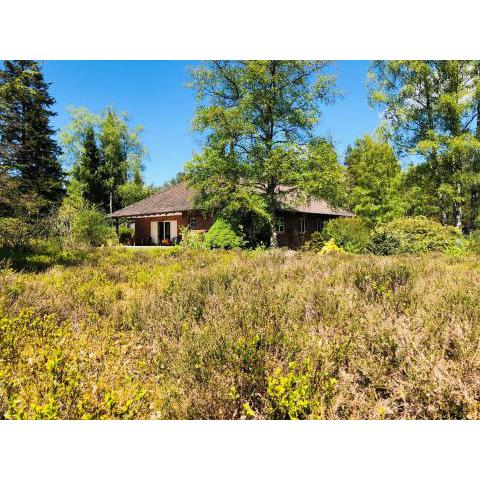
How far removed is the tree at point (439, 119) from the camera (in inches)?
784

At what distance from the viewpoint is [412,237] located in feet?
48.5

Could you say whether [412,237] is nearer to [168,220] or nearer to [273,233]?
[273,233]

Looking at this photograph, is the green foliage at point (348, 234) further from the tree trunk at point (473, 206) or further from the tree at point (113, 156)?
the tree at point (113, 156)

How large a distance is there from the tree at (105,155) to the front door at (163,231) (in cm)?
821

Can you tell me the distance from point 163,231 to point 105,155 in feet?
39.1

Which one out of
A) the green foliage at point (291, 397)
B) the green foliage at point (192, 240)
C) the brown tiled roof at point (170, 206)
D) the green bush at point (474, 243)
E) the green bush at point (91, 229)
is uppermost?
the brown tiled roof at point (170, 206)

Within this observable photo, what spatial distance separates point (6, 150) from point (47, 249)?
161 inches

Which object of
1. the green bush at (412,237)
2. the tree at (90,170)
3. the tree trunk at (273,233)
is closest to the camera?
the green bush at (412,237)

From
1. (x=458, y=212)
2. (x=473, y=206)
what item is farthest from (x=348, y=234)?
(x=473, y=206)

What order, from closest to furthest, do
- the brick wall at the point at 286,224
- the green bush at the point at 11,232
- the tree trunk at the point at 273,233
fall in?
the green bush at the point at 11,232, the tree trunk at the point at 273,233, the brick wall at the point at 286,224

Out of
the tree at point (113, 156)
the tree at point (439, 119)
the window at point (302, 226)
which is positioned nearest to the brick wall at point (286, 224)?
the window at point (302, 226)

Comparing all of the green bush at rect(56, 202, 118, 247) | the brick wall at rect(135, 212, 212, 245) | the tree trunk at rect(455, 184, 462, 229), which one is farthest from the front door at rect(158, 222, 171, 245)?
the tree trunk at rect(455, 184, 462, 229)

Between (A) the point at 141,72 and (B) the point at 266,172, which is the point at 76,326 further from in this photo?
(B) the point at 266,172
